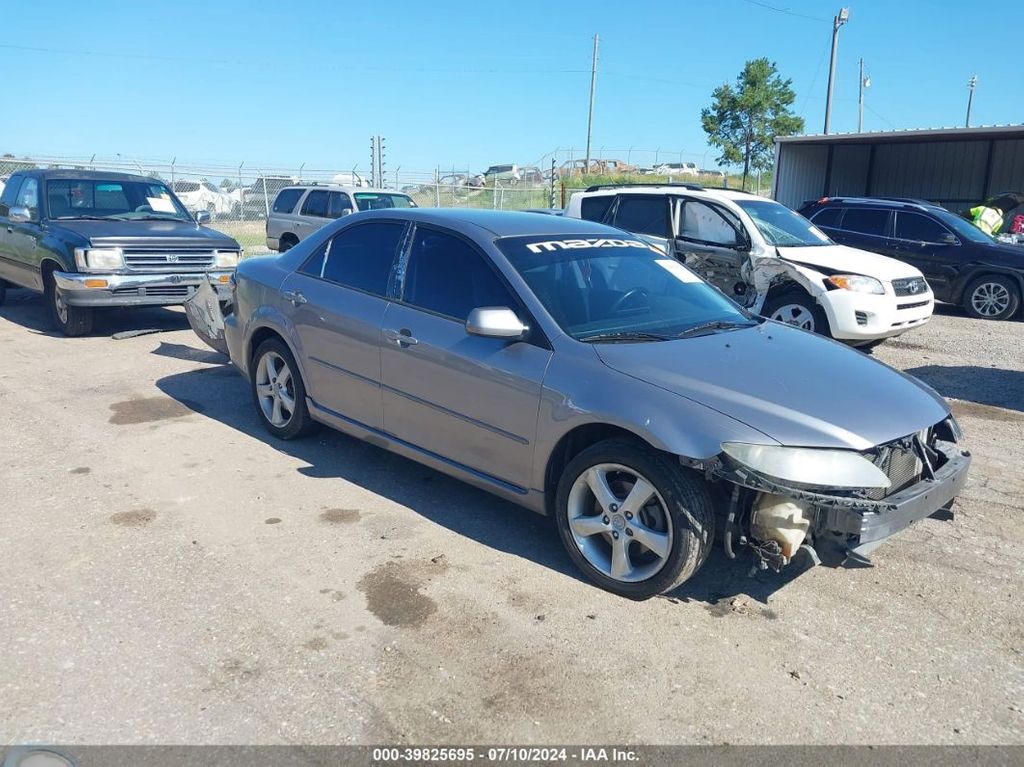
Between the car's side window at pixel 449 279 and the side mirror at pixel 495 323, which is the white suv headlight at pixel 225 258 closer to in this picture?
the car's side window at pixel 449 279

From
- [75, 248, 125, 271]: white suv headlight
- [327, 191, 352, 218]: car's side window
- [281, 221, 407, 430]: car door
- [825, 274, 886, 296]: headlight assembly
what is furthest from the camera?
[327, 191, 352, 218]: car's side window

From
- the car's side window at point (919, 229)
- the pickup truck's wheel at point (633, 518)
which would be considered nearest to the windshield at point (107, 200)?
the pickup truck's wheel at point (633, 518)

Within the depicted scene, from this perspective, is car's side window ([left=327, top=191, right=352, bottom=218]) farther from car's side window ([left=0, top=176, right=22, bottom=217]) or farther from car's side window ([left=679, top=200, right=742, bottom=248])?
car's side window ([left=679, top=200, right=742, bottom=248])

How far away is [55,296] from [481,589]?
797 cm

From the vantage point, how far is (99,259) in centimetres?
930

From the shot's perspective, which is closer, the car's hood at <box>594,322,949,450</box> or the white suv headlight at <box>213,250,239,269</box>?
the car's hood at <box>594,322,949,450</box>

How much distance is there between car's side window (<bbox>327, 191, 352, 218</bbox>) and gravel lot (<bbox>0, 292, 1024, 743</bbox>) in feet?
34.7

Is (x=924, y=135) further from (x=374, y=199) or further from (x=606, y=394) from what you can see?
(x=606, y=394)

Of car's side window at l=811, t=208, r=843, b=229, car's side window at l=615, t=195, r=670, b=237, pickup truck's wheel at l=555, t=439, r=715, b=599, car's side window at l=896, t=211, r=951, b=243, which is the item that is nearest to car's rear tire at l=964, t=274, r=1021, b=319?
car's side window at l=896, t=211, r=951, b=243

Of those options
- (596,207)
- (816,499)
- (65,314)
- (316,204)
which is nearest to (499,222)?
(816,499)

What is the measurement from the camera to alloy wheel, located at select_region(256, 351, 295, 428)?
5.91m

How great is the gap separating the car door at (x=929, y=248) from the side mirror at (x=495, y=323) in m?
10.6

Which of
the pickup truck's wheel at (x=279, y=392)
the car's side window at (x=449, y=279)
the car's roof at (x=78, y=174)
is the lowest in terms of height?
the pickup truck's wheel at (x=279, y=392)

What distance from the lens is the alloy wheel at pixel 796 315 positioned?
30.0ft
